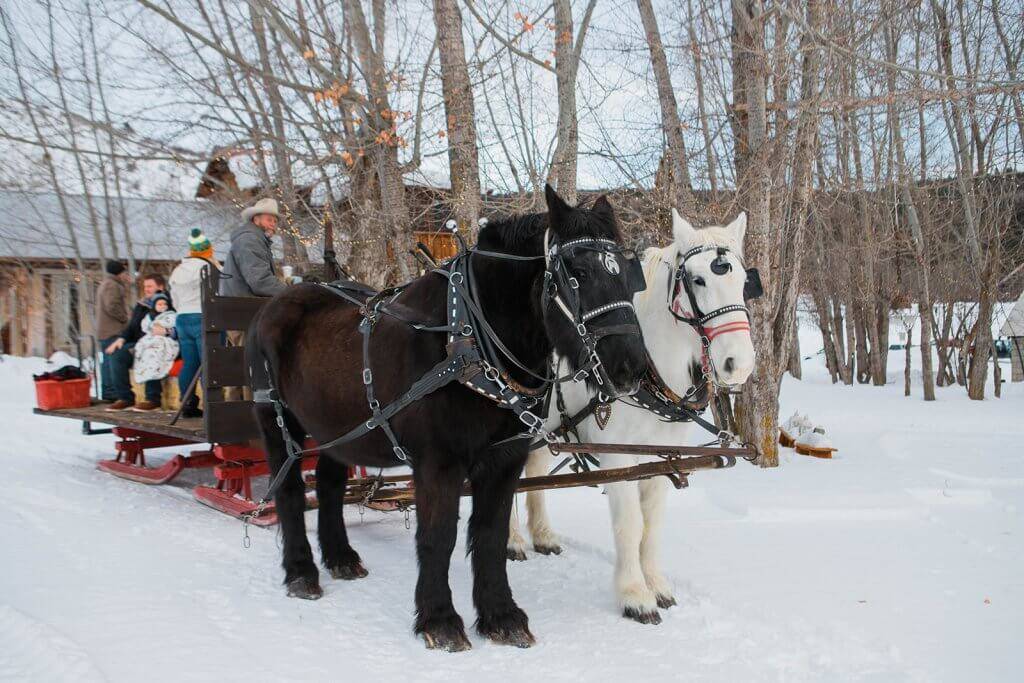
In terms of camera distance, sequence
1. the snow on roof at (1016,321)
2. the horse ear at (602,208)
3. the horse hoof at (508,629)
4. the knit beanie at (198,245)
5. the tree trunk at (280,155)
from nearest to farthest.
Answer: the horse ear at (602,208)
the horse hoof at (508,629)
the knit beanie at (198,245)
the tree trunk at (280,155)
the snow on roof at (1016,321)

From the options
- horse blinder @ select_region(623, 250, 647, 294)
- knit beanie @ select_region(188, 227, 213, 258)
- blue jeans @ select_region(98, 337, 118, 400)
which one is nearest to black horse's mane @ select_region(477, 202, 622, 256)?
horse blinder @ select_region(623, 250, 647, 294)

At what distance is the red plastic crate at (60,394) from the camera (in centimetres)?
A: 743

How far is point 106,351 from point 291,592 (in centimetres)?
482

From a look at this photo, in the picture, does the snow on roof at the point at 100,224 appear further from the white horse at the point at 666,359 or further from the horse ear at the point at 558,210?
the horse ear at the point at 558,210

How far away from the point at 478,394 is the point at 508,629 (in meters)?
1.18

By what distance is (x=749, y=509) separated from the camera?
5.91 meters

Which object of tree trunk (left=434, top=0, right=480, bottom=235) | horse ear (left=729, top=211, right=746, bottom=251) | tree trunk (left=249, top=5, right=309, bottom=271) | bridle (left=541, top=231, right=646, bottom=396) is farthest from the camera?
tree trunk (left=249, top=5, right=309, bottom=271)

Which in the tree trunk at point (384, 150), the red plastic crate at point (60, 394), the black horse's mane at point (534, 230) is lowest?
the red plastic crate at point (60, 394)

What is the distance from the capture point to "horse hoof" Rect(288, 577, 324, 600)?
4070 millimetres

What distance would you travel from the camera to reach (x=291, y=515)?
14.1 ft

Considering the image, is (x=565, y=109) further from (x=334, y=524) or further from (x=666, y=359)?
(x=334, y=524)

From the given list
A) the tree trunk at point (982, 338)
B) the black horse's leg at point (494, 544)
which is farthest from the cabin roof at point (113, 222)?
the tree trunk at point (982, 338)

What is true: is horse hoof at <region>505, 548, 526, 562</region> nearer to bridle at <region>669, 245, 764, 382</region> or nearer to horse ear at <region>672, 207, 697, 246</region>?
bridle at <region>669, 245, 764, 382</region>

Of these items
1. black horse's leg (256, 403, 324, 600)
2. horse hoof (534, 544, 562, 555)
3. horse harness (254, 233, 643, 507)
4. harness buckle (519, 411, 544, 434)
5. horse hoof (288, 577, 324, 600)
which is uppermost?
horse harness (254, 233, 643, 507)
